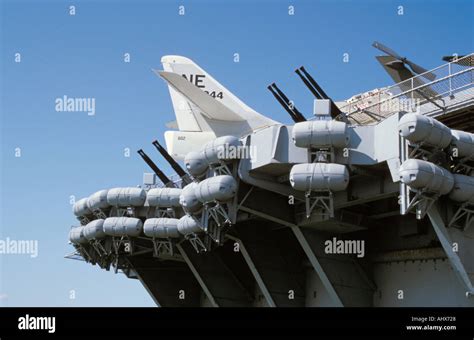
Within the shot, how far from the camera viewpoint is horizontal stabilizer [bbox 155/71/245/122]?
33094 millimetres

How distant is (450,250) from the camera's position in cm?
2425

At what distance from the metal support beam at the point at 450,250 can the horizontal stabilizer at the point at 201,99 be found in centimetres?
1334

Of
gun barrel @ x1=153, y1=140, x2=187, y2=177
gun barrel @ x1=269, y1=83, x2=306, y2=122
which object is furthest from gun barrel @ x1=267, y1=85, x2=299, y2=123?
gun barrel @ x1=153, y1=140, x2=187, y2=177

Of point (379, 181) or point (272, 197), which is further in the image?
point (272, 197)

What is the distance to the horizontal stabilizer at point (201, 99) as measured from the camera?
33094mm

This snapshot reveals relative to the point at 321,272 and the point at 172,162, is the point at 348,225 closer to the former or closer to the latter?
the point at 321,272

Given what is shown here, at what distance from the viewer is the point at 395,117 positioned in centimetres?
2392

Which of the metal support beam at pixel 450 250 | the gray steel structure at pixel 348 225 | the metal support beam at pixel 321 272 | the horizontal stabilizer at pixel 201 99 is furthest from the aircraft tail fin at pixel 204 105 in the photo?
the metal support beam at pixel 450 250

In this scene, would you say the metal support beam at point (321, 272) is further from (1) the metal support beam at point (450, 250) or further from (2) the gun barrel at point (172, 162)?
(2) the gun barrel at point (172, 162)

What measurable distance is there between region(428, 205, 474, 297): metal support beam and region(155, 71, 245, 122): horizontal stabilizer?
1334 centimetres

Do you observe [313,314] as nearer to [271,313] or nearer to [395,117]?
[271,313]

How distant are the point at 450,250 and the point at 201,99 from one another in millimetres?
14473

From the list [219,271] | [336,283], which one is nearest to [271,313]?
[336,283]

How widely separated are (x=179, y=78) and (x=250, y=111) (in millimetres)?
7065
